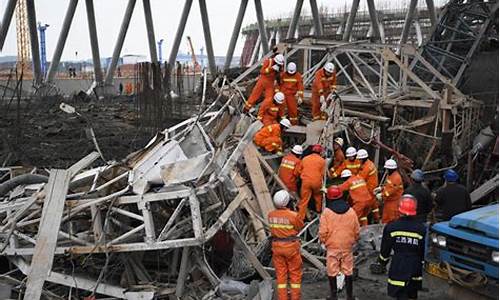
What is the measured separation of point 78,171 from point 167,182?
1.49 m

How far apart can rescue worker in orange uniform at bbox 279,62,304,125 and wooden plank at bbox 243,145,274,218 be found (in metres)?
2.54

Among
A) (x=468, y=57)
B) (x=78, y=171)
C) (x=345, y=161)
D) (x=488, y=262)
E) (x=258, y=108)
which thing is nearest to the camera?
(x=488, y=262)

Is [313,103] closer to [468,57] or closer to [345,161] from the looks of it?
[345,161]

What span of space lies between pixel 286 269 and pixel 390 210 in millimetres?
3160

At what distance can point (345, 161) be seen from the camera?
1033cm

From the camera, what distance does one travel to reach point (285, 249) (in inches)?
283

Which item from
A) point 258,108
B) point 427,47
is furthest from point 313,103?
point 427,47

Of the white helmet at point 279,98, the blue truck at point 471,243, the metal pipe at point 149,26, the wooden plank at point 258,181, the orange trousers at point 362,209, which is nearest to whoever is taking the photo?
the blue truck at point 471,243

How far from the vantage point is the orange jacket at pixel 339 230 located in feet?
23.6

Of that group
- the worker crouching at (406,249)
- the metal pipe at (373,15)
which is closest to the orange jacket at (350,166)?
the worker crouching at (406,249)

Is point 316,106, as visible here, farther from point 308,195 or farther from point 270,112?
point 308,195

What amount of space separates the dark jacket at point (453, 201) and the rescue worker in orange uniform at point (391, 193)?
857mm

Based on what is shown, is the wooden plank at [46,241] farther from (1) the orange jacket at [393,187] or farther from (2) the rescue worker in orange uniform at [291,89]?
(2) the rescue worker in orange uniform at [291,89]

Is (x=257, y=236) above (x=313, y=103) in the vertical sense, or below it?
below
